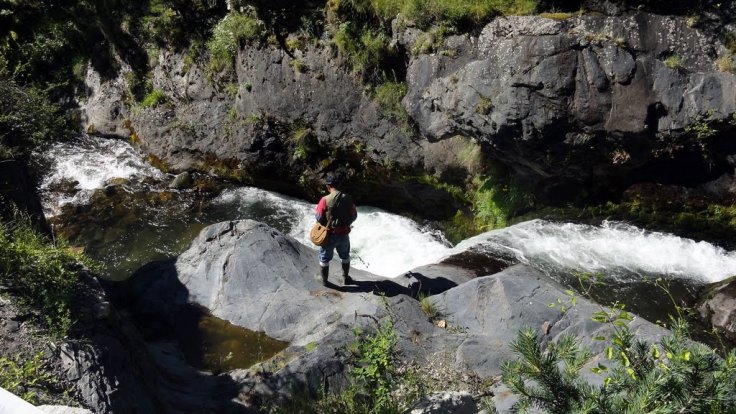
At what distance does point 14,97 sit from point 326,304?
15.4 ft

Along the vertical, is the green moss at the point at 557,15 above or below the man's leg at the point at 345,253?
above

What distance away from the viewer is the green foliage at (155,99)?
575 inches

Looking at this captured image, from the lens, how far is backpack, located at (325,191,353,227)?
7.06m

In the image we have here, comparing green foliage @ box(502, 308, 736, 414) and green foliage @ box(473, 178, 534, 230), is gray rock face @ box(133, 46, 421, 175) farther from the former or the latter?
green foliage @ box(502, 308, 736, 414)

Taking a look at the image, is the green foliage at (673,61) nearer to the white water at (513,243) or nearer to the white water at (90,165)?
the white water at (513,243)

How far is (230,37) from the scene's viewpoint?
517 inches

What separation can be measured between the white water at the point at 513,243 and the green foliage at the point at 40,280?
553 centimetres

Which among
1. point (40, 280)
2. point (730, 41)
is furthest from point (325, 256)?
point (730, 41)

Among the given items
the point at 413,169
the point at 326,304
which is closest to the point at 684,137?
the point at 413,169

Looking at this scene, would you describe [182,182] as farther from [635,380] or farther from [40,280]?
[635,380]

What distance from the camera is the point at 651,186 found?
30.9 ft

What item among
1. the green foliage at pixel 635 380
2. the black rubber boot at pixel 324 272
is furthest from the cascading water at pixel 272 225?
the green foliage at pixel 635 380

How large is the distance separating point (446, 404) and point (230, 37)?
10893 mm

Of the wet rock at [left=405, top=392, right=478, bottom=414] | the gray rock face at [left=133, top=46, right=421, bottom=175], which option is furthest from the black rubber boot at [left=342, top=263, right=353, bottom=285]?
the gray rock face at [left=133, top=46, right=421, bottom=175]
